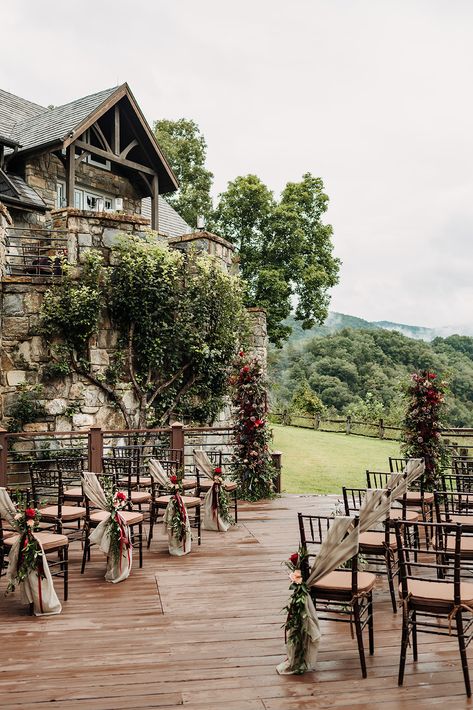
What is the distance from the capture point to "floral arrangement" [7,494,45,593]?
5.14 metres

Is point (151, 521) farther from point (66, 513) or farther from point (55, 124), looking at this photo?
point (55, 124)

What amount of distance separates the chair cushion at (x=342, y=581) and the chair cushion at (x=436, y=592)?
297mm

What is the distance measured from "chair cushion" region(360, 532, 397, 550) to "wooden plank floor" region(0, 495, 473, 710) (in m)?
0.53

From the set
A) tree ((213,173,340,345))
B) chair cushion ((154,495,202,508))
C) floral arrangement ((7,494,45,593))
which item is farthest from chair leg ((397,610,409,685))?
tree ((213,173,340,345))

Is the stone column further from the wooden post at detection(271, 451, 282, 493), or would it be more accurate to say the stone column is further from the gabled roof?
the wooden post at detection(271, 451, 282, 493)

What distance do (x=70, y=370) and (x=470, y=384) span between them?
2390 centimetres

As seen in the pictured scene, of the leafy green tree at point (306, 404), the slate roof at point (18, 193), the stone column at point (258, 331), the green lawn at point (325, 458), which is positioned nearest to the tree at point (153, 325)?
the stone column at point (258, 331)

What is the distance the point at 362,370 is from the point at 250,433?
2222 centimetres

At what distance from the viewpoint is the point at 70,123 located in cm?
1347

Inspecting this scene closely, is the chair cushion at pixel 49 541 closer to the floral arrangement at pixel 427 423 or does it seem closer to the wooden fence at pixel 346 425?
the floral arrangement at pixel 427 423

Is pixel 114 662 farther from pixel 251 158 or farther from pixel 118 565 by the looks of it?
pixel 251 158

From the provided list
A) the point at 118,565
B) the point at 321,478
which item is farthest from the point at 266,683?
the point at 321,478

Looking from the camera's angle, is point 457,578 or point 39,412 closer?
point 457,578

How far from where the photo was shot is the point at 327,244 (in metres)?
22.5
